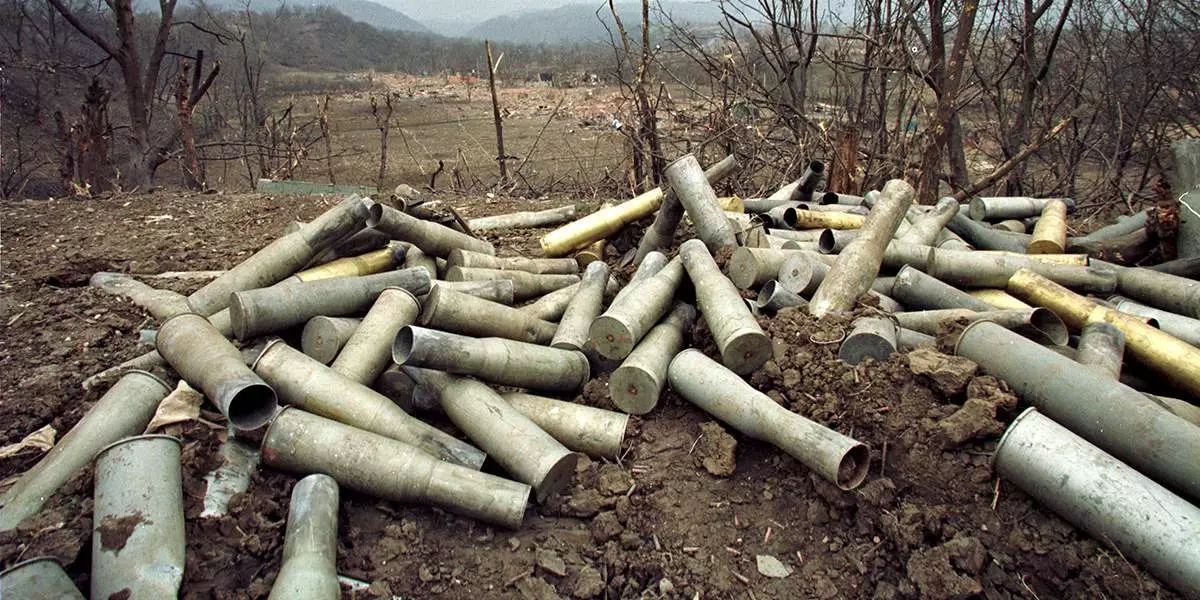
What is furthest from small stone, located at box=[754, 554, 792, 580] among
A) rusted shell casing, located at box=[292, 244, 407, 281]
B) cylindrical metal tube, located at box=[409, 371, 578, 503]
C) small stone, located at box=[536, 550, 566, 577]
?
rusted shell casing, located at box=[292, 244, 407, 281]

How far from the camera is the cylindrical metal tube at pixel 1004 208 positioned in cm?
672

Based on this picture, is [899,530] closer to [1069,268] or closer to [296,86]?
[1069,268]

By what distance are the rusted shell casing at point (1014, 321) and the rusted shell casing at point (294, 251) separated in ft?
12.6

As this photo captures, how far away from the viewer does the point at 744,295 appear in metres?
4.74

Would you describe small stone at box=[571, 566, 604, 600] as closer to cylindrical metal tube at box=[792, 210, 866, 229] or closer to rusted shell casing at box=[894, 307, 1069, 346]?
rusted shell casing at box=[894, 307, 1069, 346]

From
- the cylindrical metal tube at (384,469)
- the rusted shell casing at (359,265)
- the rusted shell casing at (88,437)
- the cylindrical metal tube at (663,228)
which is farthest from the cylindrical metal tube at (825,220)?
the rusted shell casing at (88,437)

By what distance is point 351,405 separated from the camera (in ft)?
12.5

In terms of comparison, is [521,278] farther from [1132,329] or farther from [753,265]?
[1132,329]

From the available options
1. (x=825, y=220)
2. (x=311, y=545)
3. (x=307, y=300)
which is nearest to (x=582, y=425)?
(x=311, y=545)

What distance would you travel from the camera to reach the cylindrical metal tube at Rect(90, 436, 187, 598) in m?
2.75

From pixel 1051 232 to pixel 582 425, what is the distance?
4457 mm

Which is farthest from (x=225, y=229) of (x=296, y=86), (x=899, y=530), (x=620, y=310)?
(x=296, y=86)

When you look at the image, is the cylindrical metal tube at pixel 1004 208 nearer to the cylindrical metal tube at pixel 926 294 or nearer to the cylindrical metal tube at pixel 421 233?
the cylindrical metal tube at pixel 926 294

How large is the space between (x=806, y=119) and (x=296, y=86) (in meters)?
40.0
